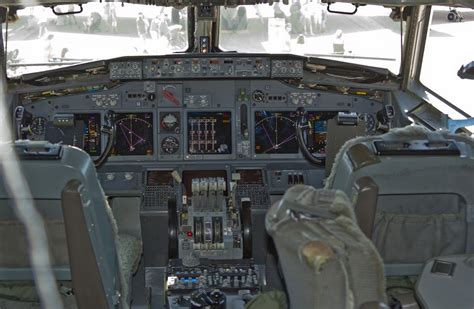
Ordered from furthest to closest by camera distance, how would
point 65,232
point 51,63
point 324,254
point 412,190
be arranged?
point 51,63 < point 65,232 < point 412,190 < point 324,254

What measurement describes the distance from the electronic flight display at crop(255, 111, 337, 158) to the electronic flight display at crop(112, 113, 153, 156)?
0.77 m

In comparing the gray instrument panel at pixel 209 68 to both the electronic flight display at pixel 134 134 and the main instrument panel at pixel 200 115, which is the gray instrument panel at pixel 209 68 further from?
the electronic flight display at pixel 134 134

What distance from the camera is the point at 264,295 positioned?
2.75 meters

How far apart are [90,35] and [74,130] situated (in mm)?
704

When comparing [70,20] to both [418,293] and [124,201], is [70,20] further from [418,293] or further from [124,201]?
[418,293]

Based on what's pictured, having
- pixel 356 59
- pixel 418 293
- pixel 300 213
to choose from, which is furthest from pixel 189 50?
pixel 300 213

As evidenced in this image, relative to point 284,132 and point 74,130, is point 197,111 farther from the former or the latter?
point 74,130

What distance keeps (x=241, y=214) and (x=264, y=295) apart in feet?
6.56

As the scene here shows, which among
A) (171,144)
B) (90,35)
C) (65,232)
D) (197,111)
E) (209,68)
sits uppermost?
(90,35)

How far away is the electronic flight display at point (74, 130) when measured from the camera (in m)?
5.13

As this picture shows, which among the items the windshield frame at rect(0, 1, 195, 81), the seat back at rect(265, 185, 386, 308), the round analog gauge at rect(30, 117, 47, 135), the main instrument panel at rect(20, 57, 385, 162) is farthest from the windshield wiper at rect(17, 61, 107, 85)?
the seat back at rect(265, 185, 386, 308)

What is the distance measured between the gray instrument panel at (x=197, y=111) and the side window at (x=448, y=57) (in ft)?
1.45

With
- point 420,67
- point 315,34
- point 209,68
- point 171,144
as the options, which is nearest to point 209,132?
point 171,144

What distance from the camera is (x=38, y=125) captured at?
5.36 metres
